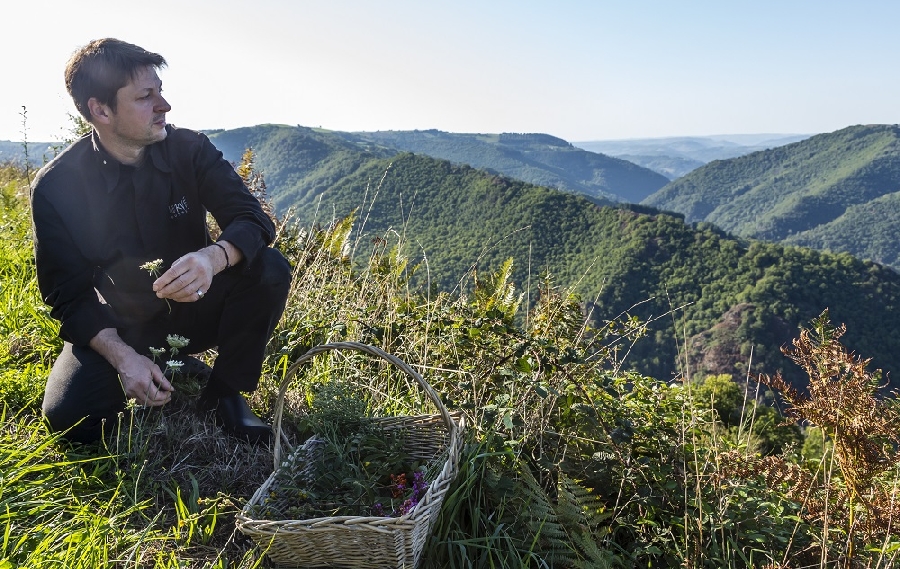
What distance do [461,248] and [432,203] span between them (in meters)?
20.1

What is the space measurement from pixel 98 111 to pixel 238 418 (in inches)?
45.6

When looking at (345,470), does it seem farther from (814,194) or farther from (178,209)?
(814,194)

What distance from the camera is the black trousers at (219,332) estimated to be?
81.8 inches

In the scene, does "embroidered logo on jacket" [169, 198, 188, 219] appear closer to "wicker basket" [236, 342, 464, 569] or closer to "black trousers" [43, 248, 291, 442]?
"black trousers" [43, 248, 291, 442]

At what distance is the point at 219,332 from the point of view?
7.49 feet

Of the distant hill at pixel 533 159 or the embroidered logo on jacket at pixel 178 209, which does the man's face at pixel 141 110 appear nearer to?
the embroidered logo on jacket at pixel 178 209

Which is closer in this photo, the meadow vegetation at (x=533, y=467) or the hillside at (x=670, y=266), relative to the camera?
the meadow vegetation at (x=533, y=467)

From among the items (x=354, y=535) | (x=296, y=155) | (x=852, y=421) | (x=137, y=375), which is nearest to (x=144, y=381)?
(x=137, y=375)

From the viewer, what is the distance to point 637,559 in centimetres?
184

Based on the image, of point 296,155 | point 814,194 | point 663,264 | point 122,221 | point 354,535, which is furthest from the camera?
point 814,194

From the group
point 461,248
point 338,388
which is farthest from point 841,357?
A: point 461,248

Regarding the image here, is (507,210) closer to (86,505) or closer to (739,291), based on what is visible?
(739,291)

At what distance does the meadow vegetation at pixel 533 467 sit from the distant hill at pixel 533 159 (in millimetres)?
137192

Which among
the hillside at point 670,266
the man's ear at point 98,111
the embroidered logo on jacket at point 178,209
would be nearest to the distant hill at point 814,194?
the hillside at point 670,266
